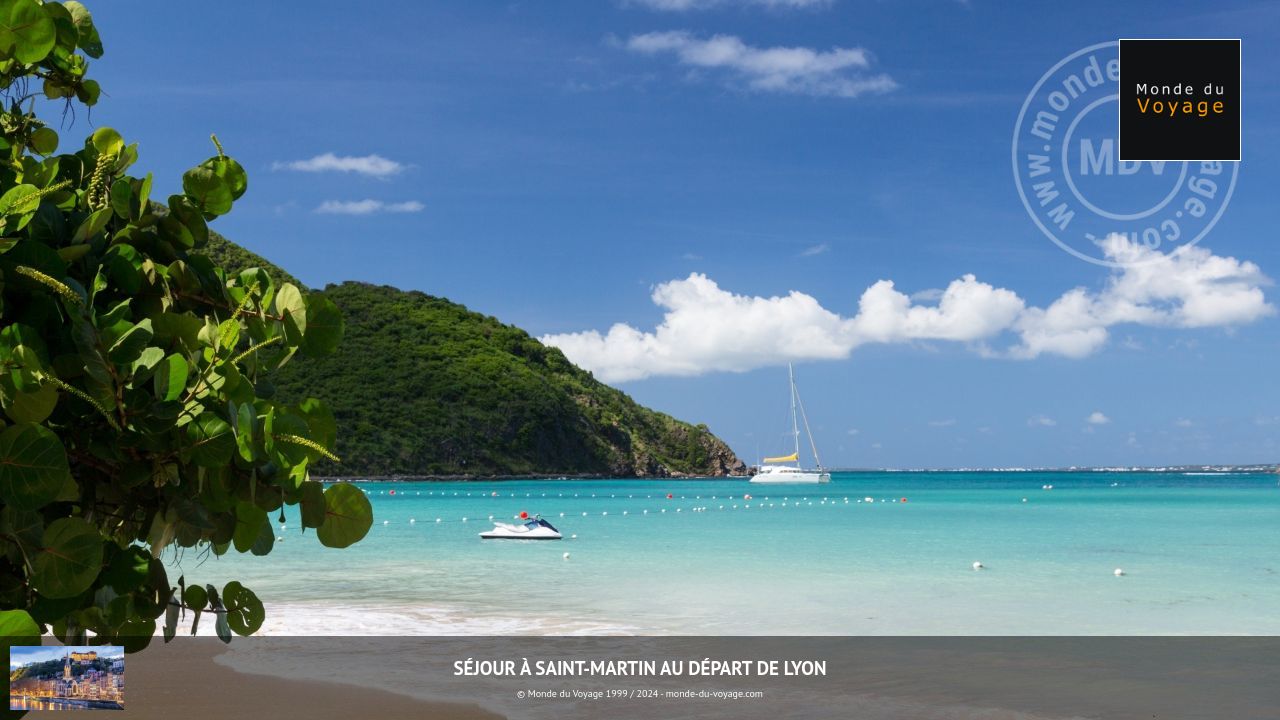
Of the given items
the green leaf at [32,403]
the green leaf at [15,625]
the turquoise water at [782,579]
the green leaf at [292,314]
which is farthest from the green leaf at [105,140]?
the turquoise water at [782,579]

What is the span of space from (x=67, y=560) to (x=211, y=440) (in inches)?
13.0

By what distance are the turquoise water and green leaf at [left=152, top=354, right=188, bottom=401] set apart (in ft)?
41.7

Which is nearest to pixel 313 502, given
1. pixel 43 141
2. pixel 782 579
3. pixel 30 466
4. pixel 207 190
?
pixel 30 466

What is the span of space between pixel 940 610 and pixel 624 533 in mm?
19584

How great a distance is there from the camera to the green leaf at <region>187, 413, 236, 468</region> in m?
1.87

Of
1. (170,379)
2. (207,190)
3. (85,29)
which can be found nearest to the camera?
(170,379)

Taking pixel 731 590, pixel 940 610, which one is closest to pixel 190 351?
pixel 940 610

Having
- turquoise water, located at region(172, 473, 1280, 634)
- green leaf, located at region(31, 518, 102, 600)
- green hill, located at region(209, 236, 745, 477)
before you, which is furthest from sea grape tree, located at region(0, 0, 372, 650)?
green hill, located at region(209, 236, 745, 477)

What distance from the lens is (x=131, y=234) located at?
86.4 inches

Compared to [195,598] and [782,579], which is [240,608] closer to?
[195,598]

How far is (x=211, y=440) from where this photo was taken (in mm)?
1870

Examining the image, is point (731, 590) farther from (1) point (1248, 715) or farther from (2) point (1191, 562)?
(2) point (1191, 562)

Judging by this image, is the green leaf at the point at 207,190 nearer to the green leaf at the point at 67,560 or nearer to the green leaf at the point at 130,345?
the green leaf at the point at 130,345

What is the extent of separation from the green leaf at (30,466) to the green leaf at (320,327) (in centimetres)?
54
